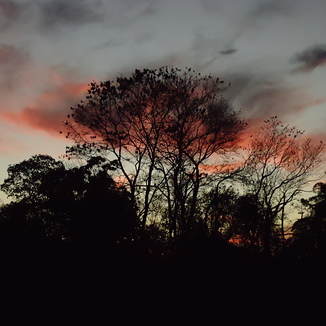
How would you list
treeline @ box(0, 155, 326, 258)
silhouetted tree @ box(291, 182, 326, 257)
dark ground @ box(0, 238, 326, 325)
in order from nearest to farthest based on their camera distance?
dark ground @ box(0, 238, 326, 325), treeline @ box(0, 155, 326, 258), silhouetted tree @ box(291, 182, 326, 257)

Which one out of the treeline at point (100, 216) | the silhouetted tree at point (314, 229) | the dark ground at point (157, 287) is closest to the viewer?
the dark ground at point (157, 287)

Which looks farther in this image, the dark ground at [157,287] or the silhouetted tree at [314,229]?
the silhouetted tree at [314,229]

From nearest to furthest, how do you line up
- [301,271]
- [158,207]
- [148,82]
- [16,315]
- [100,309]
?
[16,315] < [100,309] < [301,271] < [148,82] < [158,207]

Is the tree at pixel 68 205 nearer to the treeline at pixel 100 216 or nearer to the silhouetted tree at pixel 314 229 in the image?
the treeline at pixel 100 216

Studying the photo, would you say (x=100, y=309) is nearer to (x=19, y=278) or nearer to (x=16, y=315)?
(x=16, y=315)

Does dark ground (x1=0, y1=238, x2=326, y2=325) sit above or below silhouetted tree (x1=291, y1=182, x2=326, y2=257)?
below

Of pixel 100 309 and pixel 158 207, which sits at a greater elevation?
pixel 158 207

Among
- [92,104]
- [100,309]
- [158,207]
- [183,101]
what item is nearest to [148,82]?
[183,101]

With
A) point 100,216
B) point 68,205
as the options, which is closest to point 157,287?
point 100,216

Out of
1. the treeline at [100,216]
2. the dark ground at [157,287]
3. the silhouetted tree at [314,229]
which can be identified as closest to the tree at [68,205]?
the treeline at [100,216]

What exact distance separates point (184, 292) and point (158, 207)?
2956 centimetres

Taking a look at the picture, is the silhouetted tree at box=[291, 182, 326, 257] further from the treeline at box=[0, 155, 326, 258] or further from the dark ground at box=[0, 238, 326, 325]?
the dark ground at box=[0, 238, 326, 325]

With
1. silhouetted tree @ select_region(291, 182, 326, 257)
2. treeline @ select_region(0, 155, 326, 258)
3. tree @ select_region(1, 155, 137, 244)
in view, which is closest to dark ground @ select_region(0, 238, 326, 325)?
treeline @ select_region(0, 155, 326, 258)

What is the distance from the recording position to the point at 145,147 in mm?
23719
